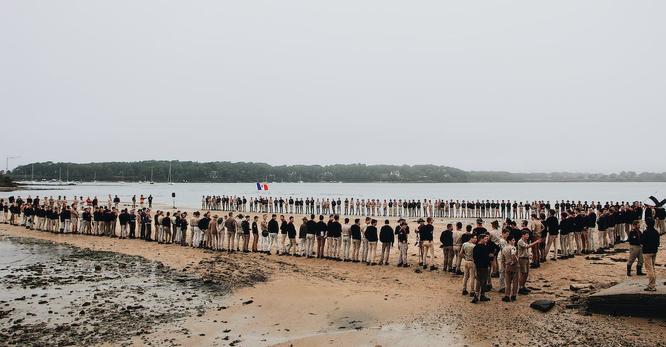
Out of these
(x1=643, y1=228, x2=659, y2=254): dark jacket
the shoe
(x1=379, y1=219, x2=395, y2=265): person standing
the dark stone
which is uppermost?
(x1=643, y1=228, x2=659, y2=254): dark jacket

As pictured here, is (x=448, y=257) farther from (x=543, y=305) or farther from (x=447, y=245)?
(x=543, y=305)

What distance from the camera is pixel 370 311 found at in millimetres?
11062

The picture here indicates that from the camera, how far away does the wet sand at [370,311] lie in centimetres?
913

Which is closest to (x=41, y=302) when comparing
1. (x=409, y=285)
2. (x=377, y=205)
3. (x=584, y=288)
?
(x=409, y=285)

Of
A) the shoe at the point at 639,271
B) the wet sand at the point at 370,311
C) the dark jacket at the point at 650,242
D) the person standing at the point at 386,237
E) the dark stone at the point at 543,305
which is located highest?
the dark jacket at the point at 650,242

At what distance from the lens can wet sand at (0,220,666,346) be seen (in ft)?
30.0

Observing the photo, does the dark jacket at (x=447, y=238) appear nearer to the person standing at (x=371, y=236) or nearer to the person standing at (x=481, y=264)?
the person standing at (x=371, y=236)

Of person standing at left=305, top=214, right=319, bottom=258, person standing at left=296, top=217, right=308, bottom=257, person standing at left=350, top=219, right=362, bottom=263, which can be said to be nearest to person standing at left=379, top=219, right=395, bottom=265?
person standing at left=350, top=219, right=362, bottom=263

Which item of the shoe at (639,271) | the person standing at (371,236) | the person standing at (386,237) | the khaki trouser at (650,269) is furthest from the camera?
the person standing at (371,236)

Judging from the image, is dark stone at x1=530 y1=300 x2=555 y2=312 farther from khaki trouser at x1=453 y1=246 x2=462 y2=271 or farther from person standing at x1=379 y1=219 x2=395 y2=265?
person standing at x1=379 y1=219 x2=395 y2=265

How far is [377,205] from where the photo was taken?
4291 centimetres

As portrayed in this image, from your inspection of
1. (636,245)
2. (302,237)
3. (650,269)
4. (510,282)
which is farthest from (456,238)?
(302,237)

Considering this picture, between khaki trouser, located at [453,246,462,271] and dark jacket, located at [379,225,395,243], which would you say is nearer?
khaki trouser, located at [453,246,462,271]

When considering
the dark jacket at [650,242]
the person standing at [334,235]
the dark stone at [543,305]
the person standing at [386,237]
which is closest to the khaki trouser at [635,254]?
the dark jacket at [650,242]
